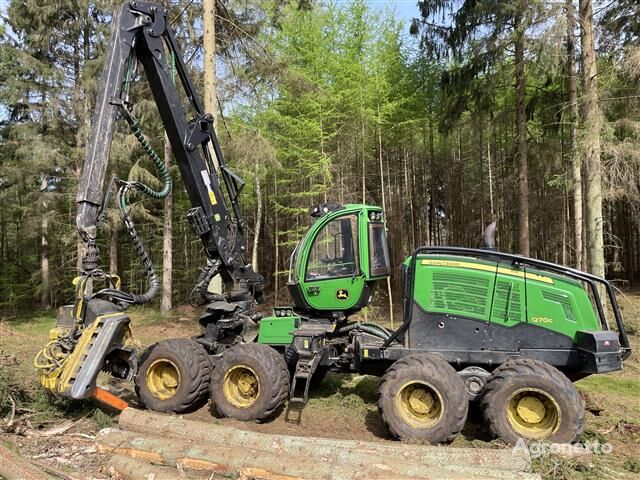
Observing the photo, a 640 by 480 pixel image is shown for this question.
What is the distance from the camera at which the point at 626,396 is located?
6.66m

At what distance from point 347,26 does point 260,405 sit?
12.3 meters

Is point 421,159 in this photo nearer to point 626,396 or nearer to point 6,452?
point 626,396

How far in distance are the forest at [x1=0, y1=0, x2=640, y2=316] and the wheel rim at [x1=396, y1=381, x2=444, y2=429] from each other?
629cm

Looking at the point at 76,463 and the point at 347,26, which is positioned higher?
the point at 347,26

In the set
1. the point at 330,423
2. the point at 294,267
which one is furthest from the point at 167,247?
the point at 330,423

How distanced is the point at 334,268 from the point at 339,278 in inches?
5.9

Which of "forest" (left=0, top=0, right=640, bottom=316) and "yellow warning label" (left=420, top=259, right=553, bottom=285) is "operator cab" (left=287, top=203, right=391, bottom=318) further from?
"forest" (left=0, top=0, right=640, bottom=316)

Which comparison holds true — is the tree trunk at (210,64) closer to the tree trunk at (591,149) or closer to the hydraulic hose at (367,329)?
the hydraulic hose at (367,329)

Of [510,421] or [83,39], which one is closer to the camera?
[510,421]

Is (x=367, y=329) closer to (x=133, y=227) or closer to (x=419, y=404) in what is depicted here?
(x=419, y=404)

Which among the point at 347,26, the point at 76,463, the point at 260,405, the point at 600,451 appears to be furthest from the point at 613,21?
the point at 76,463

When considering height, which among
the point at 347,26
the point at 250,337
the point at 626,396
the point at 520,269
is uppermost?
the point at 347,26

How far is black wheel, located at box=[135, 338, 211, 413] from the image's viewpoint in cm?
563

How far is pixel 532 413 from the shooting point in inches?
187
